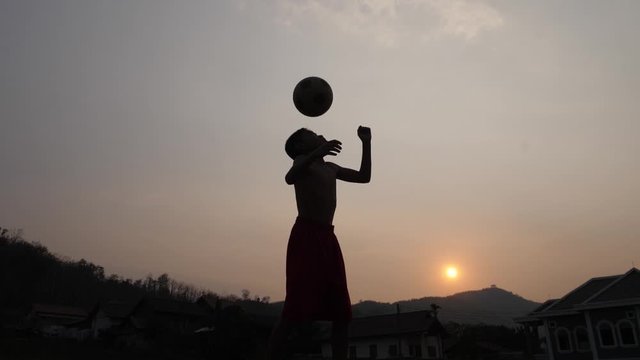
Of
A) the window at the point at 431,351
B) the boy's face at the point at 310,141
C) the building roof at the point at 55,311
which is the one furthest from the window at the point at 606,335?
the building roof at the point at 55,311

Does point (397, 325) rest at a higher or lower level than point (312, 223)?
higher

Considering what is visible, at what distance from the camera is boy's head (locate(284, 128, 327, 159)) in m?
4.92

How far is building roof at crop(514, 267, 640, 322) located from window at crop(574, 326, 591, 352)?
1.23m

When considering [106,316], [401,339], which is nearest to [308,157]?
[401,339]

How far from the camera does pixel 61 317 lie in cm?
7044

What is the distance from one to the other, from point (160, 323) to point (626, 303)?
122 feet

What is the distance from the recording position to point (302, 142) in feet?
16.3

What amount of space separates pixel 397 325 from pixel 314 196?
157 feet

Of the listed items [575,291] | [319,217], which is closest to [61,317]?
[575,291]

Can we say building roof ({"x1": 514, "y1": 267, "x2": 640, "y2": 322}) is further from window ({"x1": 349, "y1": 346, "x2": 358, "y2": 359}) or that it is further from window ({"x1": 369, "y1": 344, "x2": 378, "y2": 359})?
window ({"x1": 349, "y1": 346, "x2": 358, "y2": 359})

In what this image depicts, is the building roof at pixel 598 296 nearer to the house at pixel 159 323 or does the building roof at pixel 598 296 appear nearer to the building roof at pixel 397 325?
the building roof at pixel 397 325

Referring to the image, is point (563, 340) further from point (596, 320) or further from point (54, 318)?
point (54, 318)

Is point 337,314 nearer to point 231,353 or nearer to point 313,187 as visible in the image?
point 313,187

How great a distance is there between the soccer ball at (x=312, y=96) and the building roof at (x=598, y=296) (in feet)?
110
